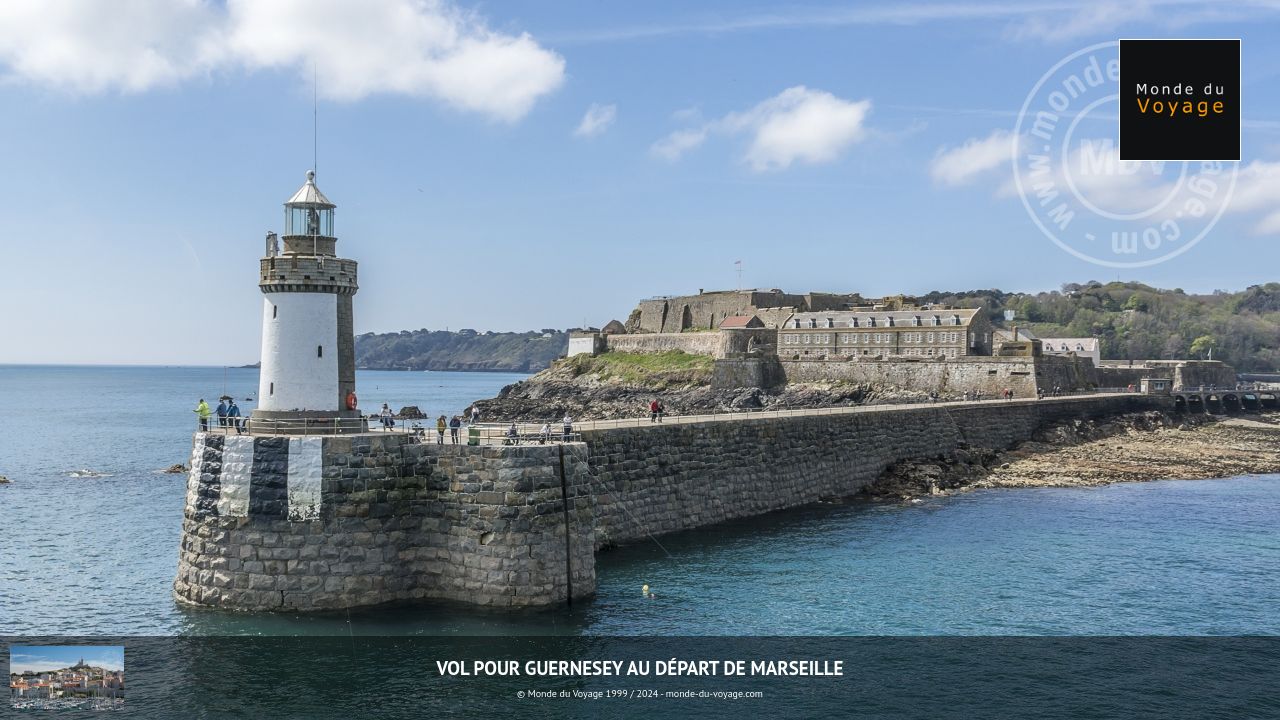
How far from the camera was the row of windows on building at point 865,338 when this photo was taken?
8081 cm

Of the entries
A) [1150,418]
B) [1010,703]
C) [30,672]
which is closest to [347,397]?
[30,672]

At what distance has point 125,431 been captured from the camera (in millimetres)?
90625

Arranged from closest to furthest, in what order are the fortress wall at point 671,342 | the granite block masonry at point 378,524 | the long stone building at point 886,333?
the granite block masonry at point 378,524, the long stone building at point 886,333, the fortress wall at point 671,342

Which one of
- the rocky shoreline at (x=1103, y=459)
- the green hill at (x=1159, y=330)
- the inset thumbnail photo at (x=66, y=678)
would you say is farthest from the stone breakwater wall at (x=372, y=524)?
the green hill at (x=1159, y=330)

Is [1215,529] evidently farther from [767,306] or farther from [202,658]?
[767,306]

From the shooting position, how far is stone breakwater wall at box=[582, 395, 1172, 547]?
3056cm

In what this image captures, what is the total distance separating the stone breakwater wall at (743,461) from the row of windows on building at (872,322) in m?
29.4

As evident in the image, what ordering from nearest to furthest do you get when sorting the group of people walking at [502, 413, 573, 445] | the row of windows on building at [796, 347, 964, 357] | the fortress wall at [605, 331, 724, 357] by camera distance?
the group of people walking at [502, 413, 573, 445]
the row of windows on building at [796, 347, 964, 357]
the fortress wall at [605, 331, 724, 357]

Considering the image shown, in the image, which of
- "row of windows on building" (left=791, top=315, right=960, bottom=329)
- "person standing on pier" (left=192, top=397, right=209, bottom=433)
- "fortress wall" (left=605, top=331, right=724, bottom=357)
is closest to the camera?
"person standing on pier" (left=192, top=397, right=209, bottom=433)

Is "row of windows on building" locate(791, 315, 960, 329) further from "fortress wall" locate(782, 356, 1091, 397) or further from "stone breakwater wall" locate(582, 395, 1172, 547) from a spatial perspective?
"stone breakwater wall" locate(582, 395, 1172, 547)

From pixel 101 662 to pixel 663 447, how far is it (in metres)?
18.2

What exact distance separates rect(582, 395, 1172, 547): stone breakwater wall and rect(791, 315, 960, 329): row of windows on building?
2940 cm

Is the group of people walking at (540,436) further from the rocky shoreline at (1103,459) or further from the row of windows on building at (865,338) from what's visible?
the row of windows on building at (865,338)

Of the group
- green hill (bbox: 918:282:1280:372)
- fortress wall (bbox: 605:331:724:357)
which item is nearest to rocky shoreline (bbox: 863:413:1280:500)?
fortress wall (bbox: 605:331:724:357)
